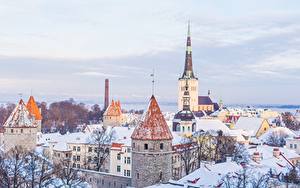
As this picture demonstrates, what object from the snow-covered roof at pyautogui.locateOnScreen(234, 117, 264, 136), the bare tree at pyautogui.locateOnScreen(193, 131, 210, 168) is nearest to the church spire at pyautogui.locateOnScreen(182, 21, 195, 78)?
the snow-covered roof at pyautogui.locateOnScreen(234, 117, 264, 136)

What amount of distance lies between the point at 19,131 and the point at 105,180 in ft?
43.4

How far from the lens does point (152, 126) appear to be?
31781 mm

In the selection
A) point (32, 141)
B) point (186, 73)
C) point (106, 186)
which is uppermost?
point (186, 73)

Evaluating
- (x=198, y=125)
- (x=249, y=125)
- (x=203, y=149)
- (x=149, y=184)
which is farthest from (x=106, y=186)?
(x=249, y=125)

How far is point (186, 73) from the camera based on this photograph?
10900cm

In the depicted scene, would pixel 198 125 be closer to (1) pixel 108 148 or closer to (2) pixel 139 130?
(1) pixel 108 148

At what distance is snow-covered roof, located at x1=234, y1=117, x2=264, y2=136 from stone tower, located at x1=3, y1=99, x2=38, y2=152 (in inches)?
1744

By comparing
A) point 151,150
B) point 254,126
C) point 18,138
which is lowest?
point 151,150

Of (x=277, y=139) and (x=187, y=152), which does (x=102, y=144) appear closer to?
(x=187, y=152)

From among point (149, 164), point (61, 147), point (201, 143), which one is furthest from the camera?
point (61, 147)

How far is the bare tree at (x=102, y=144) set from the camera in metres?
49.8

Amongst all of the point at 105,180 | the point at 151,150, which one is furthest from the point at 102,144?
the point at 151,150

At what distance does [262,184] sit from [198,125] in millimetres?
44713

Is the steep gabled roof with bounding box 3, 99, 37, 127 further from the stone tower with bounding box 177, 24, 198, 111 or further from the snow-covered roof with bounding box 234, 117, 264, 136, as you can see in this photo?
the stone tower with bounding box 177, 24, 198, 111
